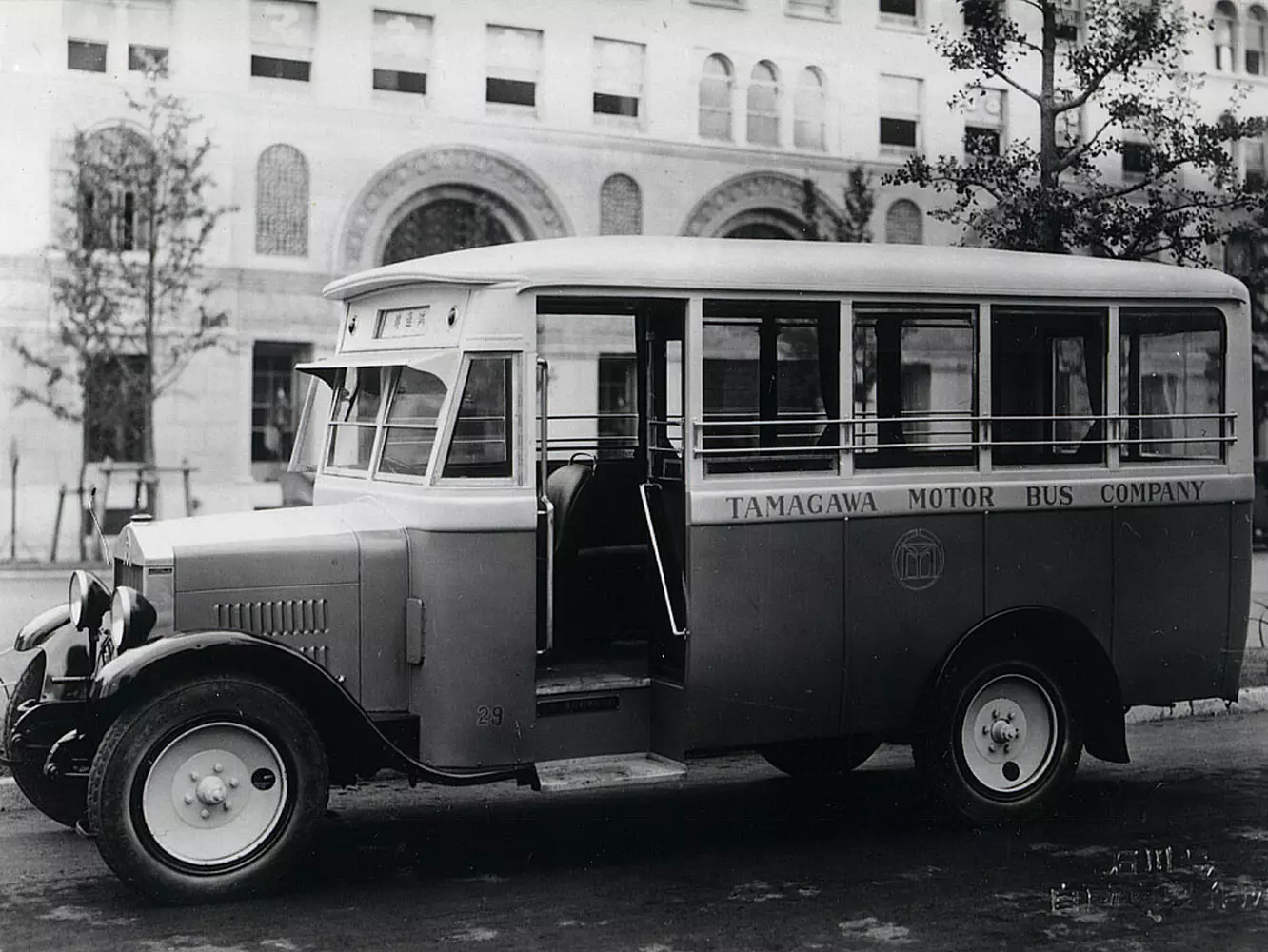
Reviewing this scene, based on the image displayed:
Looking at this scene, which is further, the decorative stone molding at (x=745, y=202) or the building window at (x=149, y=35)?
the decorative stone molding at (x=745, y=202)

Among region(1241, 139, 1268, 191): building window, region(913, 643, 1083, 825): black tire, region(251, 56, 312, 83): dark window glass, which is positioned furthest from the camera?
region(251, 56, 312, 83): dark window glass

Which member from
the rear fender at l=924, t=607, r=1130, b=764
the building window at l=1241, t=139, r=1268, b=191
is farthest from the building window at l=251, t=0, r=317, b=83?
the rear fender at l=924, t=607, r=1130, b=764

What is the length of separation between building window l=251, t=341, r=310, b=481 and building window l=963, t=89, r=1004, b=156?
30.5ft

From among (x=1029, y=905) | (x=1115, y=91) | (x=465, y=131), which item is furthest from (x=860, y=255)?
(x=465, y=131)

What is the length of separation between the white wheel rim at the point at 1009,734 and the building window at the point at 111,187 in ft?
40.8

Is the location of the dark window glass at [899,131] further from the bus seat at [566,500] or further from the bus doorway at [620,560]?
the bus seat at [566,500]

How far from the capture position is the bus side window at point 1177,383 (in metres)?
7.28

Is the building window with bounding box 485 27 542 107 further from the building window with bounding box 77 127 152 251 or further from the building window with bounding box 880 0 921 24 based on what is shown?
the building window with bounding box 77 127 152 251

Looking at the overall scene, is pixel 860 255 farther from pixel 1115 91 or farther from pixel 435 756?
pixel 1115 91

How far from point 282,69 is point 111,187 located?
3.12 meters

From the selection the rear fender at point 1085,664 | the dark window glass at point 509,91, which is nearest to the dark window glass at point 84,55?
the dark window glass at point 509,91

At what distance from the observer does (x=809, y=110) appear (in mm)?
13828

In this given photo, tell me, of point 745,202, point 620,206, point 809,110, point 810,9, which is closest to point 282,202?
point 620,206

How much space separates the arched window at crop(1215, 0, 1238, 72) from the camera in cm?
1098
